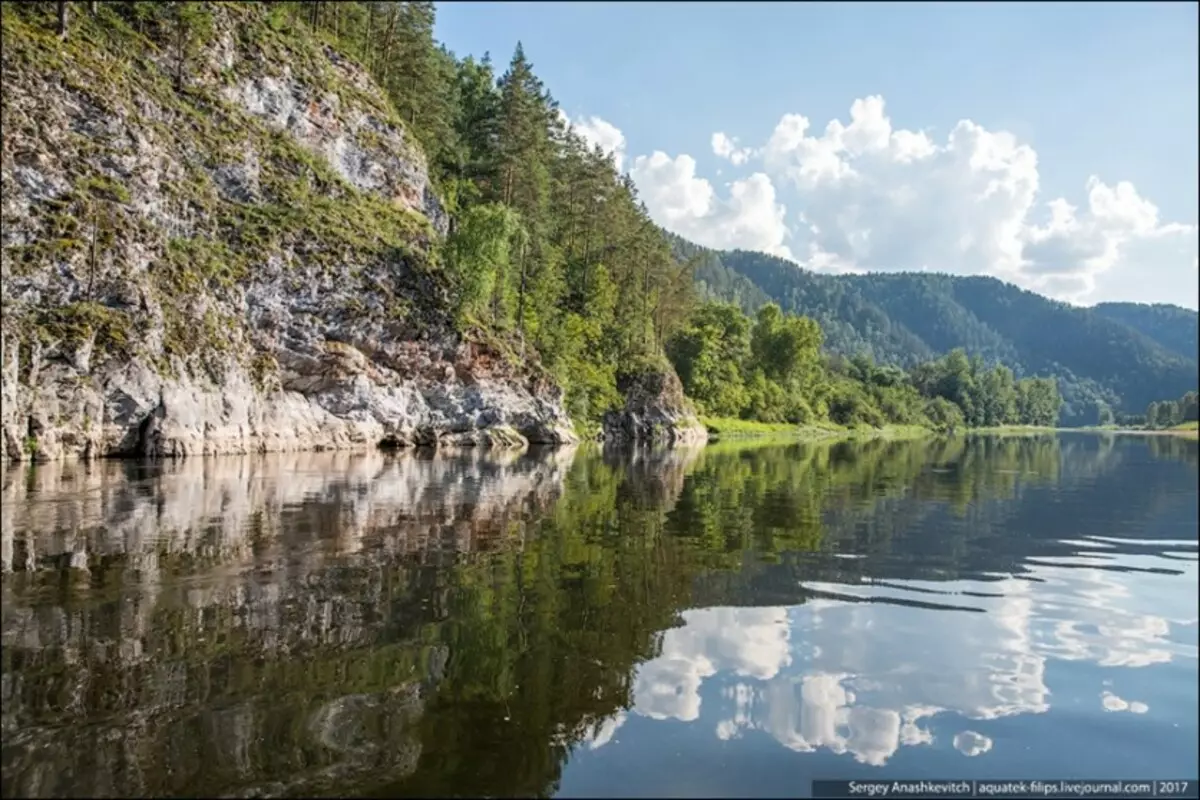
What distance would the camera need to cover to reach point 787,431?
128m

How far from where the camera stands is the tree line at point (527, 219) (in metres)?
64.2

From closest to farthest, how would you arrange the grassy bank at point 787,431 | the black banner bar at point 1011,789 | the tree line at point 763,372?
the black banner bar at point 1011,789 < the grassy bank at point 787,431 < the tree line at point 763,372

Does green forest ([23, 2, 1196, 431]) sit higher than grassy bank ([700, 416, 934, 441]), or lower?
higher

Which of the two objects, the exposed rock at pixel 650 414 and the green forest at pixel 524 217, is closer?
the green forest at pixel 524 217

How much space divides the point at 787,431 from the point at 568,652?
122 m

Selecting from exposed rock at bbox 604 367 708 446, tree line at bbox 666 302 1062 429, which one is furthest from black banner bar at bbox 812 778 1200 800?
tree line at bbox 666 302 1062 429

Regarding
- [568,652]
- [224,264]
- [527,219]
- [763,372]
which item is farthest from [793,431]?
[568,652]

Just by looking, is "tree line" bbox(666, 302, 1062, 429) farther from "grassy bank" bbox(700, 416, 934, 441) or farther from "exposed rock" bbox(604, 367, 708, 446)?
"exposed rock" bbox(604, 367, 708, 446)

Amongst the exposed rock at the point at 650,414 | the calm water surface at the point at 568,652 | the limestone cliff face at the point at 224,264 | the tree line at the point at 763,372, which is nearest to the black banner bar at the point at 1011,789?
the calm water surface at the point at 568,652

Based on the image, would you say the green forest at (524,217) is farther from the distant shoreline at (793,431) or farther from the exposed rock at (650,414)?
the distant shoreline at (793,431)

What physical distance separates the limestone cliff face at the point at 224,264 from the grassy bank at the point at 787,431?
42747 mm

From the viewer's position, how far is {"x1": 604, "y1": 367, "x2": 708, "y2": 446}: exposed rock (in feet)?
291

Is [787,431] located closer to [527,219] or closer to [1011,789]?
[527,219]

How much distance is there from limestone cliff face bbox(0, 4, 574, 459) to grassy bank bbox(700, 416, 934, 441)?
42.7 metres
